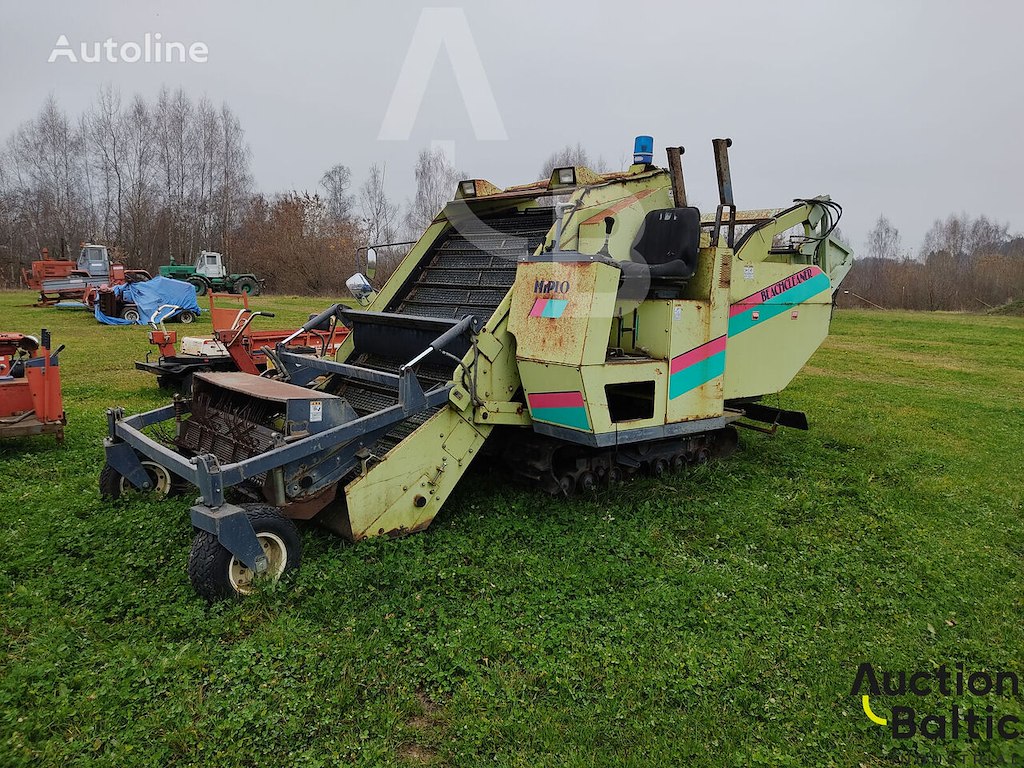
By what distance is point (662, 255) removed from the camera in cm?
528

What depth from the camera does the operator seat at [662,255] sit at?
511 cm

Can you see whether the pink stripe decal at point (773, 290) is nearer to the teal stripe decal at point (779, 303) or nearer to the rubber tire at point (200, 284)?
the teal stripe decal at point (779, 303)

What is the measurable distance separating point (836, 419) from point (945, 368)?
7015 millimetres

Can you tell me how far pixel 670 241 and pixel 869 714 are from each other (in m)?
3.31

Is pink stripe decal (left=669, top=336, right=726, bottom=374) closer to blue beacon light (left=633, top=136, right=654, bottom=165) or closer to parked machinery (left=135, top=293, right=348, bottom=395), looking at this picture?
blue beacon light (left=633, top=136, right=654, bottom=165)

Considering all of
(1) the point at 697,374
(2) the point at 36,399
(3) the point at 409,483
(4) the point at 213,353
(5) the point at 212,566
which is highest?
(1) the point at 697,374

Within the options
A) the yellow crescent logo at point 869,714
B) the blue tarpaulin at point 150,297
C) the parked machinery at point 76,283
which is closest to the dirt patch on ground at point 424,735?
the yellow crescent logo at point 869,714

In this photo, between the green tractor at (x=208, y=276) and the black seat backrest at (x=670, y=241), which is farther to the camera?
the green tractor at (x=208, y=276)

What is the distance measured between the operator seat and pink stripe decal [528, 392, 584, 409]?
1.00m

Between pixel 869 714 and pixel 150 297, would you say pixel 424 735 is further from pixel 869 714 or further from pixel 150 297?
pixel 150 297

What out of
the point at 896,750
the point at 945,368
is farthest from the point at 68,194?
the point at 896,750

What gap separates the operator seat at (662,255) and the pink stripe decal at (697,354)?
46 centimetres

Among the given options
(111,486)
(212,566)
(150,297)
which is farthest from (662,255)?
(150,297)

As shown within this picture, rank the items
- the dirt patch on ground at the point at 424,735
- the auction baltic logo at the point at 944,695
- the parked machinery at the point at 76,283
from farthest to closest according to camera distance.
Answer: the parked machinery at the point at 76,283
the auction baltic logo at the point at 944,695
the dirt patch on ground at the point at 424,735
